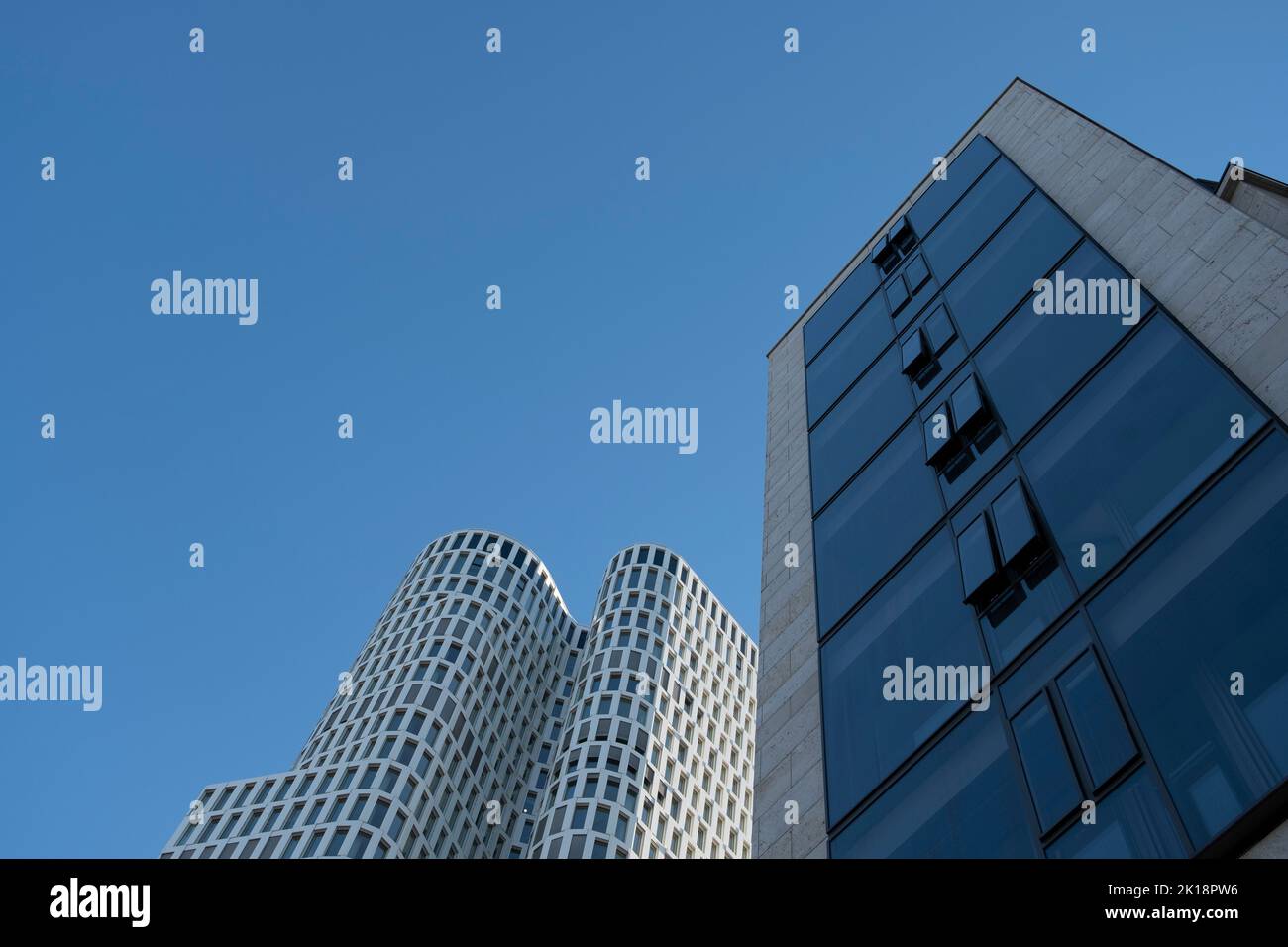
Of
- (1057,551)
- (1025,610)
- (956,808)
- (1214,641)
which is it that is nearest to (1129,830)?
(1214,641)

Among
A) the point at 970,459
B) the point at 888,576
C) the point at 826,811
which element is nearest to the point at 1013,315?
the point at 970,459

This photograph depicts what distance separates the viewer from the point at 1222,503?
375 inches

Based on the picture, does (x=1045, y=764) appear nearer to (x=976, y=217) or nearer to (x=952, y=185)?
(x=976, y=217)

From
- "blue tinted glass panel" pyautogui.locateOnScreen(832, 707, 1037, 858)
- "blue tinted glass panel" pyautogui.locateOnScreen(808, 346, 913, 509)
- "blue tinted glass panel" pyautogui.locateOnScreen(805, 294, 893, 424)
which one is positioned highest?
"blue tinted glass panel" pyautogui.locateOnScreen(805, 294, 893, 424)

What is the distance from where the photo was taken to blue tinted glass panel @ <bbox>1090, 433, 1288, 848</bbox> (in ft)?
24.7

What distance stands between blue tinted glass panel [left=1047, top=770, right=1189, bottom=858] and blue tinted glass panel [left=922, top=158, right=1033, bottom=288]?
1261 centimetres

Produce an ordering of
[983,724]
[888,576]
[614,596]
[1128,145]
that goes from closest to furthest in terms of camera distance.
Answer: [983,724]
[888,576]
[1128,145]
[614,596]

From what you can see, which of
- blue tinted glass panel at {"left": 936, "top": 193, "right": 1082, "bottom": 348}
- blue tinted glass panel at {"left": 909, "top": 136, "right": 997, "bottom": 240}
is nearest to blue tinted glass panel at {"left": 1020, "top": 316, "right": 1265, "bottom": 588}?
blue tinted glass panel at {"left": 936, "top": 193, "right": 1082, "bottom": 348}

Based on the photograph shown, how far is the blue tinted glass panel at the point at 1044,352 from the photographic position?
43.8ft

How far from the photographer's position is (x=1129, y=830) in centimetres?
802

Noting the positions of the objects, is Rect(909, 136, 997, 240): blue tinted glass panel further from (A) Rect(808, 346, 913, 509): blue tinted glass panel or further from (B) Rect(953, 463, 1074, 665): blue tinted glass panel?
(B) Rect(953, 463, 1074, 665): blue tinted glass panel

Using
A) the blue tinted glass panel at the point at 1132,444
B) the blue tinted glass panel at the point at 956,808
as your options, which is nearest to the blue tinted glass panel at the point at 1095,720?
the blue tinted glass panel at the point at 956,808

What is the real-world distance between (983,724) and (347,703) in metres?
77.5
